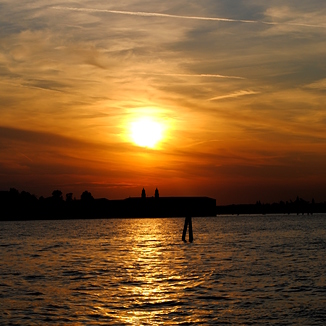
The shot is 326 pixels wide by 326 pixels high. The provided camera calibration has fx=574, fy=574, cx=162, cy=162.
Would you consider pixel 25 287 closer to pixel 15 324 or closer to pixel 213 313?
pixel 15 324

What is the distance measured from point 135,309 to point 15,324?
18.9 ft

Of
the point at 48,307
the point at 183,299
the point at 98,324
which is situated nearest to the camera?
the point at 98,324

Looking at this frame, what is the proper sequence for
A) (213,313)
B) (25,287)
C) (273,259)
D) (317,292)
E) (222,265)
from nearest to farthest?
(213,313) → (317,292) → (25,287) → (222,265) → (273,259)

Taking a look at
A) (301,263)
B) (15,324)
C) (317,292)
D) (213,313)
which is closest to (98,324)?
(15,324)

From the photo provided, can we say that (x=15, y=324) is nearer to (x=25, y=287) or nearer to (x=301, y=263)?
(x=25, y=287)

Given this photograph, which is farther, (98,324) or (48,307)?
(48,307)

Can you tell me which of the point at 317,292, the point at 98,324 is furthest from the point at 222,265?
the point at 98,324

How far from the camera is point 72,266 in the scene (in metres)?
47.7

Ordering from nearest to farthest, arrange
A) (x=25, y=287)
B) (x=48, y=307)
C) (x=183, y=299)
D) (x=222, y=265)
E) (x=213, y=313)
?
(x=213, y=313)
(x=48, y=307)
(x=183, y=299)
(x=25, y=287)
(x=222, y=265)

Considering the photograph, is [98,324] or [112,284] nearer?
[98,324]

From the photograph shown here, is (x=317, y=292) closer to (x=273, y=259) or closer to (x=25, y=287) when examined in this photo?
(x=25, y=287)

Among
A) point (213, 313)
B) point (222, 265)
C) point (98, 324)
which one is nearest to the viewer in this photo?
point (98, 324)

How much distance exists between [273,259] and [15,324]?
33.3 meters

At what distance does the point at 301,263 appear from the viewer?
48.8 m
